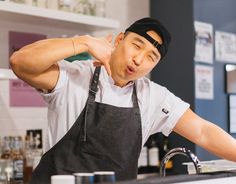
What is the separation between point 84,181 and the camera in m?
1.06

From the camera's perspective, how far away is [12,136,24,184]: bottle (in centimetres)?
277

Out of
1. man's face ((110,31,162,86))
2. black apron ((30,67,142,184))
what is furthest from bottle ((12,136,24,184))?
man's face ((110,31,162,86))

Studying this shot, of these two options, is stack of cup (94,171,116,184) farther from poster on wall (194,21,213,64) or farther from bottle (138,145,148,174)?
poster on wall (194,21,213,64)

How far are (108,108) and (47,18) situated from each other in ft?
4.17

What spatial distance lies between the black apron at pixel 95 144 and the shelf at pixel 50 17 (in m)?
A: 1.12

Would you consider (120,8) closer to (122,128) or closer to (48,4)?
(48,4)

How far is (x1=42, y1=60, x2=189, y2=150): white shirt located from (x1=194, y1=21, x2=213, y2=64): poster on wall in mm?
1702

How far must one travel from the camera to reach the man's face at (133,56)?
1633 millimetres

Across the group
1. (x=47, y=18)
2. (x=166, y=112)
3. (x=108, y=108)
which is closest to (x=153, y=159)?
(x=47, y=18)

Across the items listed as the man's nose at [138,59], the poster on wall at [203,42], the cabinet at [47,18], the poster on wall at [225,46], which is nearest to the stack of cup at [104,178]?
the man's nose at [138,59]

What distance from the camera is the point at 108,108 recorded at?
5.68ft

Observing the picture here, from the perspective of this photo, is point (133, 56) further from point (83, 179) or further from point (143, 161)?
point (143, 161)

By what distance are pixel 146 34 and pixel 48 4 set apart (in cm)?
137

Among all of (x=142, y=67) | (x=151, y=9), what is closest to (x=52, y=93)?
(x=142, y=67)
